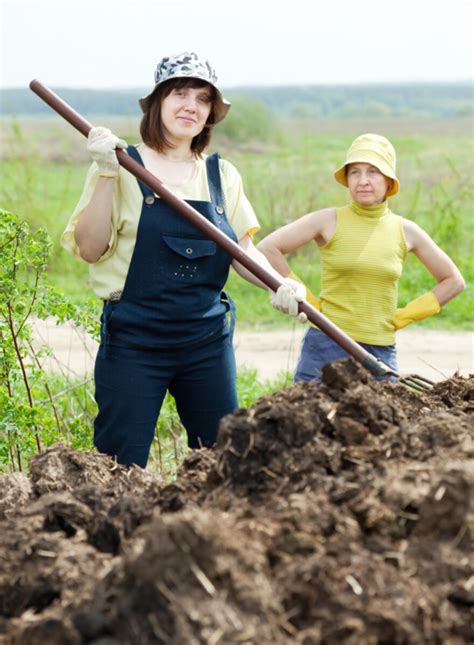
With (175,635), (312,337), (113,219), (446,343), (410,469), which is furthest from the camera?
(446,343)

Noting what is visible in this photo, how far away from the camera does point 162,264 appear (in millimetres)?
3379

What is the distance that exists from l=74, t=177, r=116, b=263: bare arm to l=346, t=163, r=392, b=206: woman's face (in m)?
1.20

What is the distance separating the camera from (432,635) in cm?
189

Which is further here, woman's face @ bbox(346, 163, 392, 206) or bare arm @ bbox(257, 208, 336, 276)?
bare arm @ bbox(257, 208, 336, 276)

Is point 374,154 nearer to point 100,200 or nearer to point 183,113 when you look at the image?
point 183,113

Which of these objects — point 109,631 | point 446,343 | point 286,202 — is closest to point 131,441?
point 109,631

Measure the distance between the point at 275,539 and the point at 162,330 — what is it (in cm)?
149

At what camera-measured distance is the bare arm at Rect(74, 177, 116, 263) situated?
3283 millimetres

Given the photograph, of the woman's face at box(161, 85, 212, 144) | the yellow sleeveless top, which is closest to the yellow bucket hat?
the yellow sleeveless top

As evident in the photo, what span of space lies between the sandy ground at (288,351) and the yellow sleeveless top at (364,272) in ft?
9.31

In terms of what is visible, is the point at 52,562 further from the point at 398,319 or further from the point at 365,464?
the point at 398,319

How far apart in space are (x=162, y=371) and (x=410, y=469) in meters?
1.41

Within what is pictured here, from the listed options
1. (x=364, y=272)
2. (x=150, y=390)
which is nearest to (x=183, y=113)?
(x=150, y=390)

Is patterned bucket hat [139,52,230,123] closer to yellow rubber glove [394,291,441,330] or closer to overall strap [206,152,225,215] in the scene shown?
overall strap [206,152,225,215]
